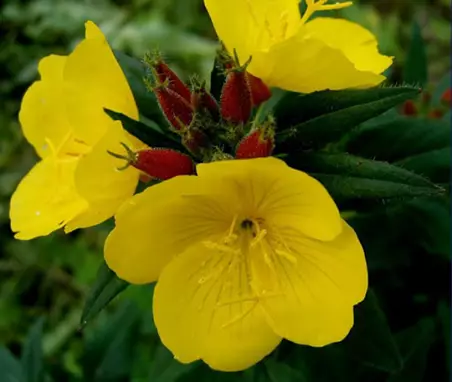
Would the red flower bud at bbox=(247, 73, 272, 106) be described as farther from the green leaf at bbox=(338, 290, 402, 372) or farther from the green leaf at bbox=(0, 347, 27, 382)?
the green leaf at bbox=(0, 347, 27, 382)

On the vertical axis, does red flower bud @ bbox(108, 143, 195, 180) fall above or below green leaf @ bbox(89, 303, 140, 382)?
above

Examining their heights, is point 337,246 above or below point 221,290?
above

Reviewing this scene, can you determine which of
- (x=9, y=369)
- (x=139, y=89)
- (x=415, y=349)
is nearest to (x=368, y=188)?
(x=139, y=89)

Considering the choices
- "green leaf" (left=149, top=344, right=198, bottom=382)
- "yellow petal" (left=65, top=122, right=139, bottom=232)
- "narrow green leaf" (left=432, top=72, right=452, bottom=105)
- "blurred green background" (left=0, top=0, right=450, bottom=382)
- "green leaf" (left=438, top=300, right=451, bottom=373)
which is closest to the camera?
"yellow petal" (left=65, top=122, right=139, bottom=232)

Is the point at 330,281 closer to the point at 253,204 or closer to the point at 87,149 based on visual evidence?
the point at 253,204

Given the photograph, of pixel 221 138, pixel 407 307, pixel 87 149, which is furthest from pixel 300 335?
pixel 407 307

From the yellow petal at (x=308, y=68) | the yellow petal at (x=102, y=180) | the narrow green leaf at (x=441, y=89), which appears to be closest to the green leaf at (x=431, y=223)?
the narrow green leaf at (x=441, y=89)

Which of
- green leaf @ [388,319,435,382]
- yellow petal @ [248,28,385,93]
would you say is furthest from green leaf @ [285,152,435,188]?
green leaf @ [388,319,435,382]

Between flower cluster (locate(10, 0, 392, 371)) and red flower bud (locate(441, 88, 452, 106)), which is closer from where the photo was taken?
flower cluster (locate(10, 0, 392, 371))
